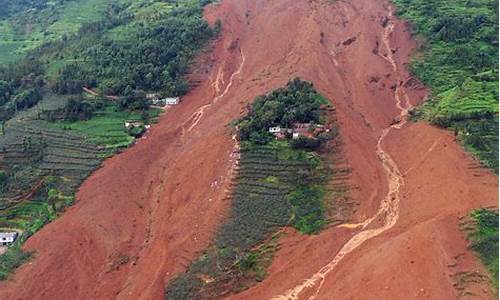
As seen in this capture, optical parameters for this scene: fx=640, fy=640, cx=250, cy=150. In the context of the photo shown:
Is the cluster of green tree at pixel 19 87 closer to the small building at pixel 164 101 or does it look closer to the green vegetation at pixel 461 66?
the small building at pixel 164 101

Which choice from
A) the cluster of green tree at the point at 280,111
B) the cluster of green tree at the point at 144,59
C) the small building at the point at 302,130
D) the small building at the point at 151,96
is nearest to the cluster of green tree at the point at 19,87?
the cluster of green tree at the point at 144,59

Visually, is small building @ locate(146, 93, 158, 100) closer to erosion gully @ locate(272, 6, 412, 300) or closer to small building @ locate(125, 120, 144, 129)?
small building @ locate(125, 120, 144, 129)

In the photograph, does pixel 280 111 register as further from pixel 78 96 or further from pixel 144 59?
pixel 78 96

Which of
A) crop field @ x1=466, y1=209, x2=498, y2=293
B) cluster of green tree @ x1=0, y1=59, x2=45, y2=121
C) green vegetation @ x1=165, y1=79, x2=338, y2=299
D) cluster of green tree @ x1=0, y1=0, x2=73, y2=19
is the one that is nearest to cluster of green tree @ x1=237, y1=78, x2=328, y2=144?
green vegetation @ x1=165, y1=79, x2=338, y2=299

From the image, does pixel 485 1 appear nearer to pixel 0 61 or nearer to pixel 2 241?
pixel 2 241

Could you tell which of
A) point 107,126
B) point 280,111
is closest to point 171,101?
point 107,126

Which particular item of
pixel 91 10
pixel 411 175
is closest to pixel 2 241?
pixel 411 175

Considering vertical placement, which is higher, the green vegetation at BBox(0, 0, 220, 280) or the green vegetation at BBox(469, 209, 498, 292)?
the green vegetation at BBox(0, 0, 220, 280)
